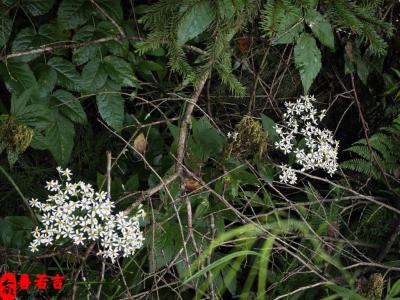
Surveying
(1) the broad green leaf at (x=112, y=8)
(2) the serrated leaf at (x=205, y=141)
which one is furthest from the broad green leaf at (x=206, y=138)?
(1) the broad green leaf at (x=112, y=8)

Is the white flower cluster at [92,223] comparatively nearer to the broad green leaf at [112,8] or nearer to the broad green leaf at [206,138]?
the broad green leaf at [206,138]

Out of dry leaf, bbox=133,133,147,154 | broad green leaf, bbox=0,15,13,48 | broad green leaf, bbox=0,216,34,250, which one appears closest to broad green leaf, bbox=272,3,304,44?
dry leaf, bbox=133,133,147,154

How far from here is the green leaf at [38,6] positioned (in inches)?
73.5

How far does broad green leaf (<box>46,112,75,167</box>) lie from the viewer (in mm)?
1871

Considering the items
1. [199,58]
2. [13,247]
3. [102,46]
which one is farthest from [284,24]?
[13,247]

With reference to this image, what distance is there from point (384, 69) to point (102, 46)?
127cm

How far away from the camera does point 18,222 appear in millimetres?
1836

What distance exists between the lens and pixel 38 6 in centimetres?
187

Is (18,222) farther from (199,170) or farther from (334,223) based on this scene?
(334,223)

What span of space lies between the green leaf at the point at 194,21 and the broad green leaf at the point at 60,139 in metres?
0.55

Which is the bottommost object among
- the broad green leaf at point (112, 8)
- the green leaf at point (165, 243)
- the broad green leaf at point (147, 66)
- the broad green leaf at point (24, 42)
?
the green leaf at point (165, 243)

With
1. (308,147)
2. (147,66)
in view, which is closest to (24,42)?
(147,66)

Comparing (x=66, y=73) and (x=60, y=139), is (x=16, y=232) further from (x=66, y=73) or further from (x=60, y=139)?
(x=66, y=73)

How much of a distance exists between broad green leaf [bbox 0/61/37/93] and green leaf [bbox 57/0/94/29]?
20 centimetres
